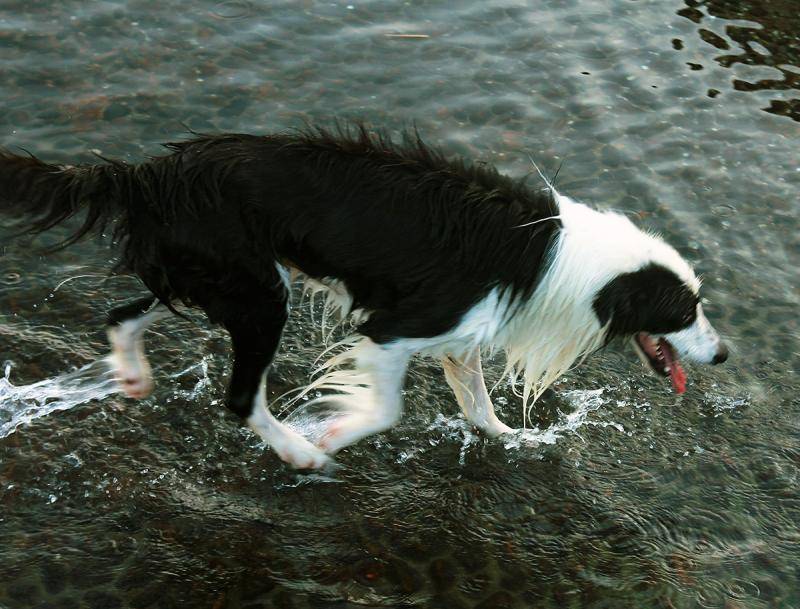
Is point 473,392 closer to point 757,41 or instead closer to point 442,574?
point 442,574

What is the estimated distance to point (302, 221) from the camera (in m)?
3.86

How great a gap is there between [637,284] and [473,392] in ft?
3.21

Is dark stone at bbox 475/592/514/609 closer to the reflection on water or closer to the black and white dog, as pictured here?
the black and white dog

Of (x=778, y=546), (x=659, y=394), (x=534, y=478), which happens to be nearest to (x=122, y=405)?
(x=534, y=478)

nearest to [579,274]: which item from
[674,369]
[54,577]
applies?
[674,369]

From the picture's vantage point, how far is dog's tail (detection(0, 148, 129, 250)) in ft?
12.5

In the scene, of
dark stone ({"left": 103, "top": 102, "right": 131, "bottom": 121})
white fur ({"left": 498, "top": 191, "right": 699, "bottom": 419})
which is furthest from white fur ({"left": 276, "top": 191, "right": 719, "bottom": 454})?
dark stone ({"left": 103, "top": 102, "right": 131, "bottom": 121})

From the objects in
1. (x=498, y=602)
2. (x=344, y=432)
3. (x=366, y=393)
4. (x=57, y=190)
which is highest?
(x=57, y=190)

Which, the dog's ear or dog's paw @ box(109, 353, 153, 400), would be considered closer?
the dog's ear

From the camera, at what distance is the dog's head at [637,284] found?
13.3 feet

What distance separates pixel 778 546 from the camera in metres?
4.43

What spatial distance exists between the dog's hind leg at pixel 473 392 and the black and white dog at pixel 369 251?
25 cm

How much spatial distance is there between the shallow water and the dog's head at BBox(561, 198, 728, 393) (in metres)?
0.79

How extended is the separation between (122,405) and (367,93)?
10.2ft
